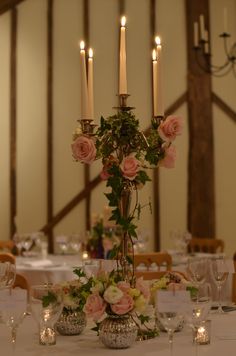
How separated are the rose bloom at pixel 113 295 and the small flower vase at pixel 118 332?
89 mm

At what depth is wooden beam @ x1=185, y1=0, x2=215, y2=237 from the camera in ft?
25.9

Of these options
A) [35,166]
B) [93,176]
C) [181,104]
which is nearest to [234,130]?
[181,104]

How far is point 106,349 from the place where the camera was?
225cm

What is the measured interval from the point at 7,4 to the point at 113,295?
6.42m

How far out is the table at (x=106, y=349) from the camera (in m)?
2.18

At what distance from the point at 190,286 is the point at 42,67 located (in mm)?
6061

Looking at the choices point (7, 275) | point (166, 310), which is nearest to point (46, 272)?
point (7, 275)

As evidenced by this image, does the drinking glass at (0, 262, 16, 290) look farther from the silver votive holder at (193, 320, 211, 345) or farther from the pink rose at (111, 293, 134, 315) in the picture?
the silver votive holder at (193, 320, 211, 345)

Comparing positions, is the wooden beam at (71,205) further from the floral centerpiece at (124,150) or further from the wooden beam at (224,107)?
the floral centerpiece at (124,150)

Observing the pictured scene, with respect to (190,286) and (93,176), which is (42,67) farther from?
(190,286)

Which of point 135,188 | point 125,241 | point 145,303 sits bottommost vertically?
point 145,303

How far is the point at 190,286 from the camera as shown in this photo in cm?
236

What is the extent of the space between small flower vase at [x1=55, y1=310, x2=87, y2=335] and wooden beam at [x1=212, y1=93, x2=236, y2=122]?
19.1 feet

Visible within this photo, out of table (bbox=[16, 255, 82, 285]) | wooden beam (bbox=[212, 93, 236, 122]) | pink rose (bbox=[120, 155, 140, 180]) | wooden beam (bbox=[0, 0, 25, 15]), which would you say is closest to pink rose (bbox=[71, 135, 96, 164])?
pink rose (bbox=[120, 155, 140, 180])
